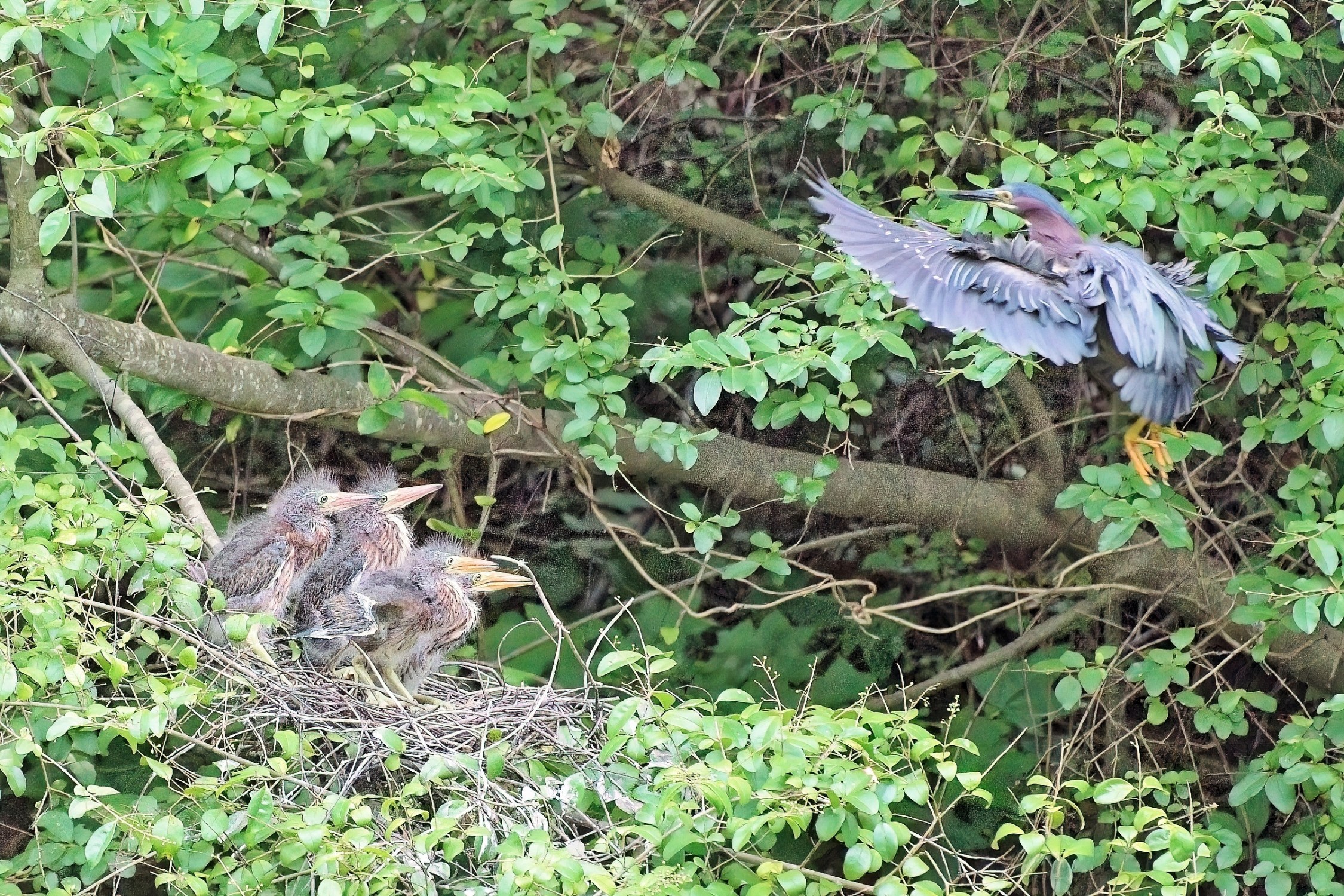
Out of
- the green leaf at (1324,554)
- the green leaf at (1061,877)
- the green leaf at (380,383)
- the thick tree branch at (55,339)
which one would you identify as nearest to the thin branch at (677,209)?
the green leaf at (380,383)

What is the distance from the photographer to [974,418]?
5.02 m

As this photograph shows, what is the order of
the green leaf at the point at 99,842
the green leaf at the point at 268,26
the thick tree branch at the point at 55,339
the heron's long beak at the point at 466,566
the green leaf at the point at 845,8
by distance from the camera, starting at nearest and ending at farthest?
the green leaf at the point at 99,842
the green leaf at the point at 268,26
the thick tree branch at the point at 55,339
the heron's long beak at the point at 466,566
the green leaf at the point at 845,8

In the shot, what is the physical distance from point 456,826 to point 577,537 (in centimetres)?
257

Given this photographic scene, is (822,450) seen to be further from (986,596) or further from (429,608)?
(429,608)

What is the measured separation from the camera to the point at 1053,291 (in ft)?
11.7

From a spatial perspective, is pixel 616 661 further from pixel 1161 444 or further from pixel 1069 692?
pixel 1161 444

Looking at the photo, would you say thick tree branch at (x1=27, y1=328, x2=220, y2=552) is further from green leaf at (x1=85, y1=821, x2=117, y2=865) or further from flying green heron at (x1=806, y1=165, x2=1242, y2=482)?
flying green heron at (x1=806, y1=165, x2=1242, y2=482)

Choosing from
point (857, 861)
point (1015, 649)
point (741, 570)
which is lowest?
point (1015, 649)

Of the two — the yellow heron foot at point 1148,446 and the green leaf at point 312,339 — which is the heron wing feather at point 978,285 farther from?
the green leaf at point 312,339

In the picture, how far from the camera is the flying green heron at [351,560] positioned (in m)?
3.64

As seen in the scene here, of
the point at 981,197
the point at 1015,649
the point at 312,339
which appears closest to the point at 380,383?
the point at 312,339

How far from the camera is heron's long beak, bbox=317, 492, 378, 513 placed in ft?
13.1

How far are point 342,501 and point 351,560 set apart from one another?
21cm

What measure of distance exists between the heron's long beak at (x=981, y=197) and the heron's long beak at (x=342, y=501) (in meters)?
1.58
